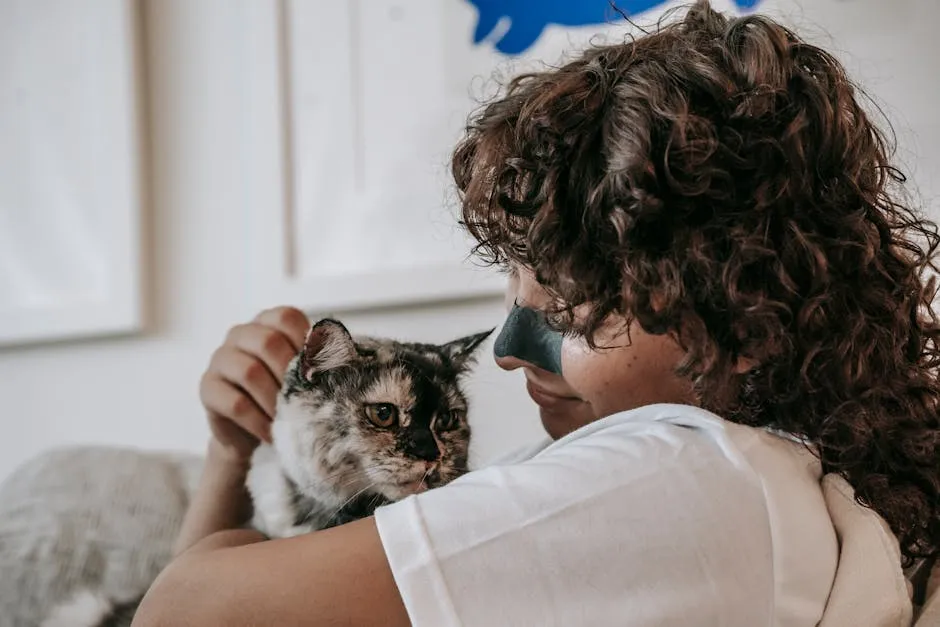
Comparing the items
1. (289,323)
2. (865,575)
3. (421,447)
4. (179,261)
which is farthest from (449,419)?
(179,261)

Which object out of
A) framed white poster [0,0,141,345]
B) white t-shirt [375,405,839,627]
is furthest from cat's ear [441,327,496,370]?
framed white poster [0,0,141,345]

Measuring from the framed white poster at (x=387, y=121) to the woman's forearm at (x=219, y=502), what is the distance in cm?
45

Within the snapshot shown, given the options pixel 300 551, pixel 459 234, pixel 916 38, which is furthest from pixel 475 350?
pixel 916 38

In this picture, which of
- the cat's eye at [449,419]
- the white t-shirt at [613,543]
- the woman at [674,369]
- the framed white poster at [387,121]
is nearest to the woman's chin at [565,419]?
the woman at [674,369]

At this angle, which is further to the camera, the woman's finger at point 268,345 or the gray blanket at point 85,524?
the gray blanket at point 85,524

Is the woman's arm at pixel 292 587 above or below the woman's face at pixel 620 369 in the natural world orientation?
below

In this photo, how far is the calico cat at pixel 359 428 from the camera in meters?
0.85

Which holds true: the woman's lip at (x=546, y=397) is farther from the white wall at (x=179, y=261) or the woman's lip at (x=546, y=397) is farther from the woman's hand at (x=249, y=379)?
the white wall at (x=179, y=261)

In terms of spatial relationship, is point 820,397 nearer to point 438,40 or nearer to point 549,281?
point 549,281

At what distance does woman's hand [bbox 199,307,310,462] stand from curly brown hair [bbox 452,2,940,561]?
12.1 inches

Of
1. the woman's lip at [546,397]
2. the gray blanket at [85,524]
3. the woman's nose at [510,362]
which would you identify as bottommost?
the gray blanket at [85,524]

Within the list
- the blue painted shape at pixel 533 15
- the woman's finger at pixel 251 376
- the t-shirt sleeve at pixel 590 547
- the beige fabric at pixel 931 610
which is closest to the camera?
the t-shirt sleeve at pixel 590 547

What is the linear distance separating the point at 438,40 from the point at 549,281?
81 centimetres

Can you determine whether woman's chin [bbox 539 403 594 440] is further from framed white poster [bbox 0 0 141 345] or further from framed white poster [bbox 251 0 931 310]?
framed white poster [bbox 0 0 141 345]
